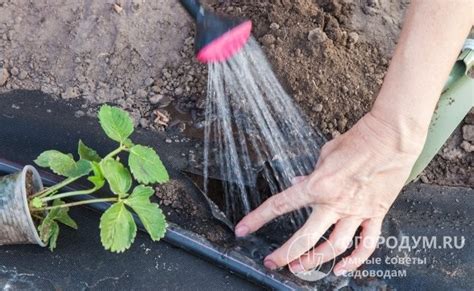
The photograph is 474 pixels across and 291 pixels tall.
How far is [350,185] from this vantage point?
1.34 metres

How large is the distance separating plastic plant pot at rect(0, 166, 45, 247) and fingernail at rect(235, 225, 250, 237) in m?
0.43

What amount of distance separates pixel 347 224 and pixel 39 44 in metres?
1.02

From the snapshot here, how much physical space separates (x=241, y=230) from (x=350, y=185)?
0.29 metres

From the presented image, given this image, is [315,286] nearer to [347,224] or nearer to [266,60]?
[347,224]

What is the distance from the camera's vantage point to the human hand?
133cm

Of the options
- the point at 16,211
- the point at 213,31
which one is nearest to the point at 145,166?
the point at 16,211

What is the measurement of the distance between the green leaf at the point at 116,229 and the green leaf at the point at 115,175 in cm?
4

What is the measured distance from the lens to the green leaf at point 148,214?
1326 millimetres

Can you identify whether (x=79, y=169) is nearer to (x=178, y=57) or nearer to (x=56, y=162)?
(x=56, y=162)

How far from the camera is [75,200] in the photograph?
1533 millimetres

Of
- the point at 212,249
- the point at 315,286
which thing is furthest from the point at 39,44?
the point at 315,286

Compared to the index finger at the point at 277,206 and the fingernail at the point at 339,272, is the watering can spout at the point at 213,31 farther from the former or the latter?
the fingernail at the point at 339,272
